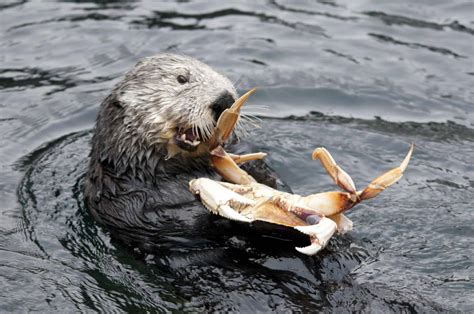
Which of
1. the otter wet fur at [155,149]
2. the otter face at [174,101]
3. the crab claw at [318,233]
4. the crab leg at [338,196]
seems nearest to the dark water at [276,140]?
the otter wet fur at [155,149]

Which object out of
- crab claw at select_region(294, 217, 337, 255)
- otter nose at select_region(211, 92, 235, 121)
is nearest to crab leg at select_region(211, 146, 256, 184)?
otter nose at select_region(211, 92, 235, 121)

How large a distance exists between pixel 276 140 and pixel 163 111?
1614 mm

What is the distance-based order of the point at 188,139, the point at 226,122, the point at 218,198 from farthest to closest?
the point at 188,139
the point at 226,122
the point at 218,198

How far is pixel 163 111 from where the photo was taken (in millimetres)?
4883

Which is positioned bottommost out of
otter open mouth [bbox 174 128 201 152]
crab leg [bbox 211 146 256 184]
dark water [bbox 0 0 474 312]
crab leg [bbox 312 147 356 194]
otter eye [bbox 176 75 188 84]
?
dark water [bbox 0 0 474 312]

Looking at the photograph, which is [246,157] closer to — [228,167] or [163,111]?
[228,167]

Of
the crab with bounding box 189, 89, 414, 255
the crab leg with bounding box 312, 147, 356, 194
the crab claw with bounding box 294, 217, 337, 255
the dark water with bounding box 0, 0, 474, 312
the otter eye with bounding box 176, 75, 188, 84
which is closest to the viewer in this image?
the crab claw with bounding box 294, 217, 337, 255

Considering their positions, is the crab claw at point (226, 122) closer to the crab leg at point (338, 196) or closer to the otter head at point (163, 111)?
the otter head at point (163, 111)

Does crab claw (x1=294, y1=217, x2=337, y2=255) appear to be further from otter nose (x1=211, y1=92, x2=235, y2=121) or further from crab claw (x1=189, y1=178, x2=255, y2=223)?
otter nose (x1=211, y1=92, x2=235, y2=121)

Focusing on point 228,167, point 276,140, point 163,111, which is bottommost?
point 276,140

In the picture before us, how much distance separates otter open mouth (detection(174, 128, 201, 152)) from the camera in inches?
189

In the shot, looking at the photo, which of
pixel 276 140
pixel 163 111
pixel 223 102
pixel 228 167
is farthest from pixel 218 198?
pixel 276 140

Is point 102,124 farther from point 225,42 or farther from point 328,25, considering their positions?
point 328,25

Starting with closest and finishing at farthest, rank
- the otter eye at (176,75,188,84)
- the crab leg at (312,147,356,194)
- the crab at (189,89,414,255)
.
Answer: the crab at (189,89,414,255)
the crab leg at (312,147,356,194)
the otter eye at (176,75,188,84)
